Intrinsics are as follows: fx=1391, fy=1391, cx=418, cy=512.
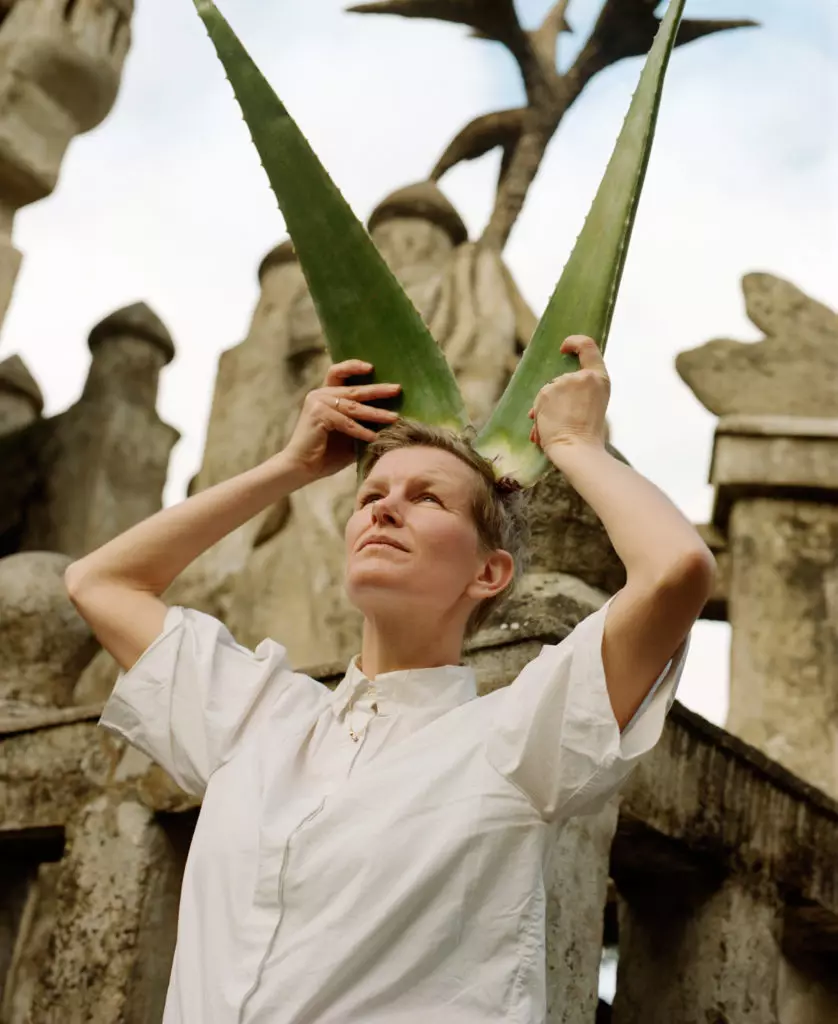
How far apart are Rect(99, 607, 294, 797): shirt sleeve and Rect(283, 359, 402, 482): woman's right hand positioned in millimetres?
255

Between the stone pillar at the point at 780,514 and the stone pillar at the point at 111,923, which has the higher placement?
the stone pillar at the point at 780,514

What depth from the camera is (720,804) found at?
7.41 feet

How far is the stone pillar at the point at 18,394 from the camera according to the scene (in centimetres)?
736

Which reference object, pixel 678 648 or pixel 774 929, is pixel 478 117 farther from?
pixel 678 648

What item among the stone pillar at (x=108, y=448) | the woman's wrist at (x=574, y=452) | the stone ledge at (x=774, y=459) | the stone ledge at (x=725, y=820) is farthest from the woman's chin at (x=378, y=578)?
the stone pillar at (x=108, y=448)

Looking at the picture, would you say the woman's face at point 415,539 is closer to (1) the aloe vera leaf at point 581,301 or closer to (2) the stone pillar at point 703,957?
(1) the aloe vera leaf at point 581,301

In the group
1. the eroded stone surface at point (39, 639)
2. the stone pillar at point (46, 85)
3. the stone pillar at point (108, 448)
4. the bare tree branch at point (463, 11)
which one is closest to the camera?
the eroded stone surface at point (39, 639)

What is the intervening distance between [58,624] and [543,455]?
195 cm

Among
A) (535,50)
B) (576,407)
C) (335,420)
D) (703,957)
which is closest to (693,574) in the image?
(576,407)

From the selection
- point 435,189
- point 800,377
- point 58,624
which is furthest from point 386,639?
point 435,189

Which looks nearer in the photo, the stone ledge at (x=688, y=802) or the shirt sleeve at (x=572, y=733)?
the shirt sleeve at (x=572, y=733)

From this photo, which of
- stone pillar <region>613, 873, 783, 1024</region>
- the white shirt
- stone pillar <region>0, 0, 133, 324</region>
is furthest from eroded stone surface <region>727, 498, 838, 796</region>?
the white shirt

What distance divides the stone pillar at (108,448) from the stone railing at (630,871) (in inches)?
158

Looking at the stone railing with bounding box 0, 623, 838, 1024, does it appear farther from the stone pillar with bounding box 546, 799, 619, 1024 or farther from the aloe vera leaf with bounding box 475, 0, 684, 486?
the aloe vera leaf with bounding box 475, 0, 684, 486
